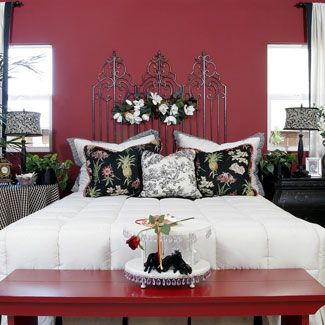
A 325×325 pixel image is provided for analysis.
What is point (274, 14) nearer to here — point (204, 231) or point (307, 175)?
point (307, 175)

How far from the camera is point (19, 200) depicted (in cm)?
376

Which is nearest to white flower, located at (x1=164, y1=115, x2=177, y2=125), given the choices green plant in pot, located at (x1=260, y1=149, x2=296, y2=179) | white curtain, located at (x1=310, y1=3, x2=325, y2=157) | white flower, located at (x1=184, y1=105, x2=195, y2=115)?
white flower, located at (x1=184, y1=105, x2=195, y2=115)

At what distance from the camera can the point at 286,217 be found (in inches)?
105

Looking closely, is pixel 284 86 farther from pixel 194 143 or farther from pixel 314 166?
pixel 194 143

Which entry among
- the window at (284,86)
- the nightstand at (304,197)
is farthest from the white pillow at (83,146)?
the window at (284,86)

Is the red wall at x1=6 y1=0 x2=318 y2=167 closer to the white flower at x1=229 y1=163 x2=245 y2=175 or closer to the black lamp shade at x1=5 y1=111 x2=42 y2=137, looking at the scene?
the black lamp shade at x1=5 y1=111 x2=42 y2=137

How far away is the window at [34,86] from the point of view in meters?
4.64

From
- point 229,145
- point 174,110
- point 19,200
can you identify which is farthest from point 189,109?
point 19,200

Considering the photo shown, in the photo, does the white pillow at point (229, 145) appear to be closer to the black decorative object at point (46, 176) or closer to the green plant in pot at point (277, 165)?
the green plant in pot at point (277, 165)

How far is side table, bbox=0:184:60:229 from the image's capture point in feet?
12.1

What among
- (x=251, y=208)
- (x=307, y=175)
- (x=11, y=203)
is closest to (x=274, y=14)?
(x=307, y=175)

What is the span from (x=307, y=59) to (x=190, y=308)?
3497 mm

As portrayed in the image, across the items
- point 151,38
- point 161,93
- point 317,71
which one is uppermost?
Answer: point 151,38

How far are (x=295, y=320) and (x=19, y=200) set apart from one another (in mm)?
2535
